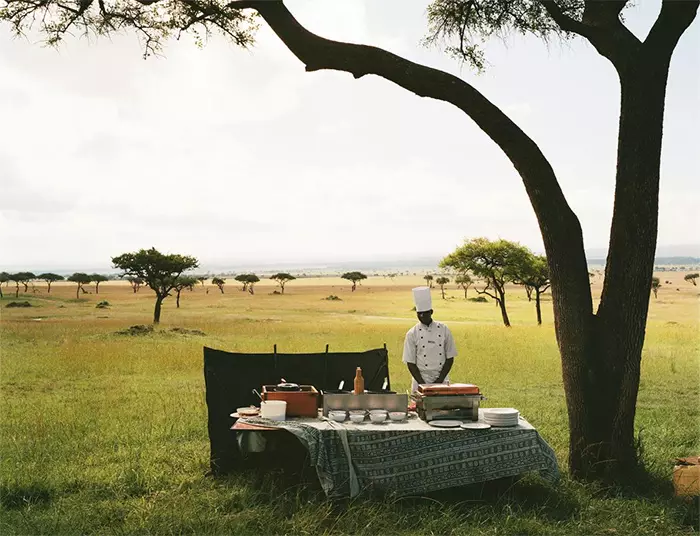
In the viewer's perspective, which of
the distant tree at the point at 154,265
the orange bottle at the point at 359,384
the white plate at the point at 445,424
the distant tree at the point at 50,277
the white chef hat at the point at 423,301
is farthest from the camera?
the distant tree at the point at 50,277

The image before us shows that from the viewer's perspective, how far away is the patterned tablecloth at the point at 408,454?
543 cm

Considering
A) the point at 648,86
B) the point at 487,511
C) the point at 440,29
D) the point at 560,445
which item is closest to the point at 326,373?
the point at 487,511

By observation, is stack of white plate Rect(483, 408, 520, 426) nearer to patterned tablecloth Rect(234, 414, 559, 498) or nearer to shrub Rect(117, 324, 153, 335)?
patterned tablecloth Rect(234, 414, 559, 498)

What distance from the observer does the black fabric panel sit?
648 centimetres

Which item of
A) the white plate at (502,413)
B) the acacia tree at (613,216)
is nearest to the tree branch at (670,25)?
the acacia tree at (613,216)

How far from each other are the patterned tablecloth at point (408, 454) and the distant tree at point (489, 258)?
98.4 ft

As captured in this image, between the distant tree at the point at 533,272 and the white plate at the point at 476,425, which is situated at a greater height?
the distant tree at the point at 533,272

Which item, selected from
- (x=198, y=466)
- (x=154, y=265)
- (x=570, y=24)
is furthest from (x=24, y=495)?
(x=154, y=265)

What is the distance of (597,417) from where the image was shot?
6.38m

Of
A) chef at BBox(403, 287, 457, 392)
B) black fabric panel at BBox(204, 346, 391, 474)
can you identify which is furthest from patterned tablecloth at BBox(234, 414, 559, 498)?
chef at BBox(403, 287, 457, 392)

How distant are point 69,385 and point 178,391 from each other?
3329 mm

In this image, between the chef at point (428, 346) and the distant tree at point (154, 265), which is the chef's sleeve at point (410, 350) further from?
the distant tree at point (154, 265)

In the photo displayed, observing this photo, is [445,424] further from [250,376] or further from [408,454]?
[250,376]

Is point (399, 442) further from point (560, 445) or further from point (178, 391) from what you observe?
point (178, 391)
